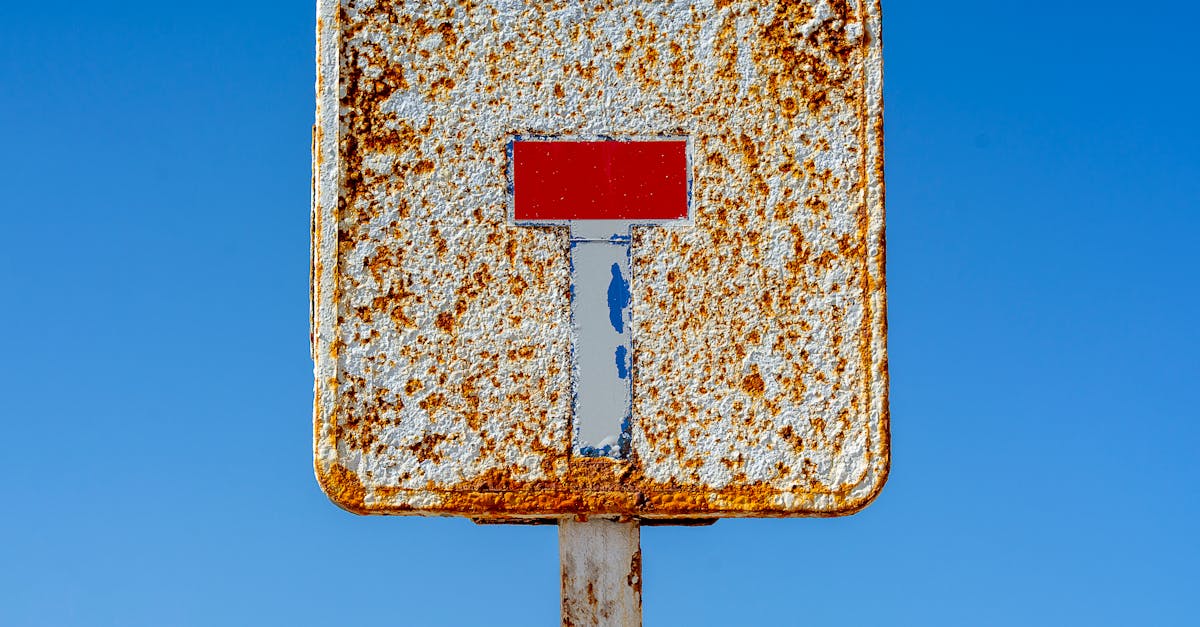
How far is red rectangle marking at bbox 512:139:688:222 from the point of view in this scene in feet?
5.00

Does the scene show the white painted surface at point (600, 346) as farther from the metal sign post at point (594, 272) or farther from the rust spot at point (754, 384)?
the rust spot at point (754, 384)

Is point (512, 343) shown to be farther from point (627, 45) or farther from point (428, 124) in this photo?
point (627, 45)

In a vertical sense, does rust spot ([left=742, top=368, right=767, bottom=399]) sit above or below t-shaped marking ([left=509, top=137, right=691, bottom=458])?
below

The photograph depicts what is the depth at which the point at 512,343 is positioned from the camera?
1.51m

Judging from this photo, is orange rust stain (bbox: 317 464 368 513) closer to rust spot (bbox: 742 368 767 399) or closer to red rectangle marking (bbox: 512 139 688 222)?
red rectangle marking (bbox: 512 139 688 222)

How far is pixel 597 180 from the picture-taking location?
1549mm

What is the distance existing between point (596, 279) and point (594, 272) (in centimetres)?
1

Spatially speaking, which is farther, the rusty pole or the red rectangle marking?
the rusty pole

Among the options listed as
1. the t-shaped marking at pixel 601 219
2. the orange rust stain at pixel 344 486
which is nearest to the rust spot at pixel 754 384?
the t-shaped marking at pixel 601 219

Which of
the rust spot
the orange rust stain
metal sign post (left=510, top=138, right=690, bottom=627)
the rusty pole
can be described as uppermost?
metal sign post (left=510, top=138, right=690, bottom=627)

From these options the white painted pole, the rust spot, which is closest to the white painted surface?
the white painted pole

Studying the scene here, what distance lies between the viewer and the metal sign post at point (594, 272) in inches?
59.7

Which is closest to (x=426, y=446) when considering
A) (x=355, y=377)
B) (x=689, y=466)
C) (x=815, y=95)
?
(x=355, y=377)

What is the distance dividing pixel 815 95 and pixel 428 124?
1.69ft
